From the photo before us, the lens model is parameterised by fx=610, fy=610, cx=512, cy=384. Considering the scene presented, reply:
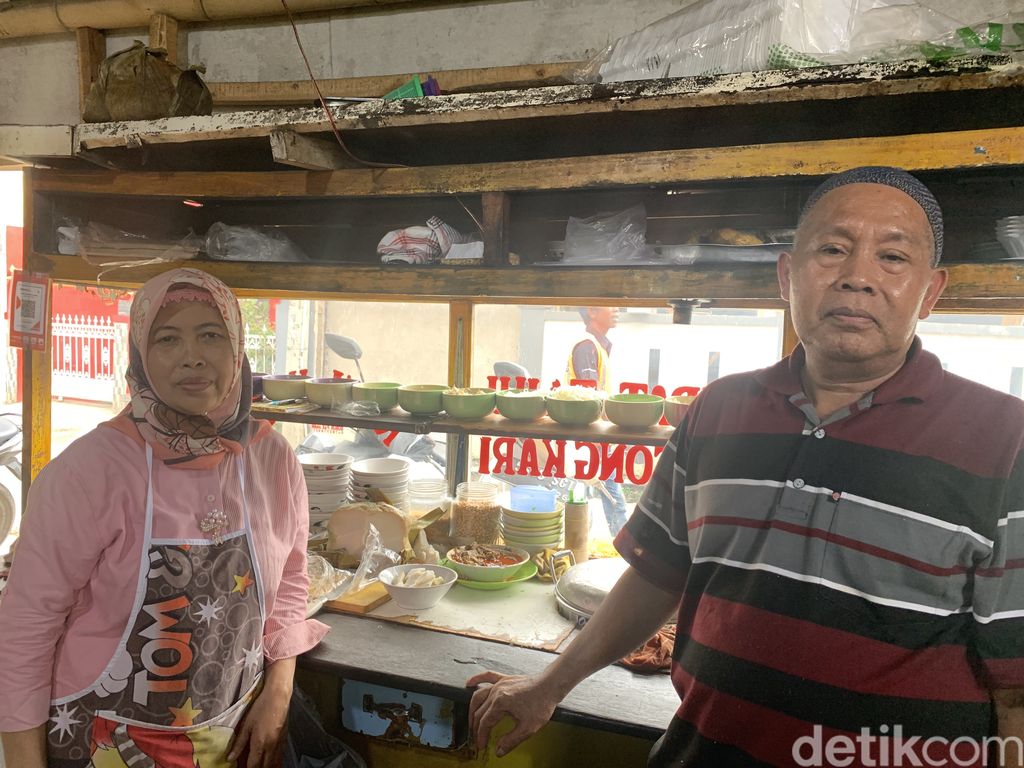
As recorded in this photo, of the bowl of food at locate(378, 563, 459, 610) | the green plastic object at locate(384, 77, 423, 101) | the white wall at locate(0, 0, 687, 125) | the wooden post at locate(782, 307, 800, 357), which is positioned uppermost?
the white wall at locate(0, 0, 687, 125)

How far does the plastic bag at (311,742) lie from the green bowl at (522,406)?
129 cm

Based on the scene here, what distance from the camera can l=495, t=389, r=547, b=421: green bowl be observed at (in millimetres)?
2584

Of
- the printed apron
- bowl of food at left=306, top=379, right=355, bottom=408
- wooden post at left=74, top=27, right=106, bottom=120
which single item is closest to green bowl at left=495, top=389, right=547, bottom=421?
bowl of food at left=306, top=379, right=355, bottom=408

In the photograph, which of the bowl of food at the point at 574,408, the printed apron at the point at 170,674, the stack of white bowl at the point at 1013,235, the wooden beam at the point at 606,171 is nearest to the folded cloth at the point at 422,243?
the wooden beam at the point at 606,171

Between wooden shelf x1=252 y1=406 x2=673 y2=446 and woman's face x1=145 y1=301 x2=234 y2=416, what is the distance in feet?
3.17

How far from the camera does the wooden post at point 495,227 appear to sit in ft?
6.99

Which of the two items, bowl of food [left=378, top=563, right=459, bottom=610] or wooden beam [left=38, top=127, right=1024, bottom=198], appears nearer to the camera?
wooden beam [left=38, top=127, right=1024, bottom=198]

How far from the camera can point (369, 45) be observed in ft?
9.72

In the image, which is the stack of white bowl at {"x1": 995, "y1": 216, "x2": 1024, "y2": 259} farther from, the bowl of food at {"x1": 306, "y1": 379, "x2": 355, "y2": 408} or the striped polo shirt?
the bowl of food at {"x1": 306, "y1": 379, "x2": 355, "y2": 408}

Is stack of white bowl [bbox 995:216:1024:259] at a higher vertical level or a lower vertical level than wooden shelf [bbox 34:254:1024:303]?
higher

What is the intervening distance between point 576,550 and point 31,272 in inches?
109

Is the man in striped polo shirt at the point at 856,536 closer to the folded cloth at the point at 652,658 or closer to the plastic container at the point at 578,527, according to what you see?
the folded cloth at the point at 652,658

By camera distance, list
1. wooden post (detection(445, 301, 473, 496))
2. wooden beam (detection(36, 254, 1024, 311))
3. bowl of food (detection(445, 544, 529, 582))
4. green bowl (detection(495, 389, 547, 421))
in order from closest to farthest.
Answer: wooden beam (detection(36, 254, 1024, 311)), bowl of food (detection(445, 544, 529, 582)), green bowl (detection(495, 389, 547, 421)), wooden post (detection(445, 301, 473, 496))

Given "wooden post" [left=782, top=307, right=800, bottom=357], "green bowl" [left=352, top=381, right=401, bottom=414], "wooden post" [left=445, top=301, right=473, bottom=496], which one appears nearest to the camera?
"wooden post" [left=782, top=307, right=800, bottom=357]
